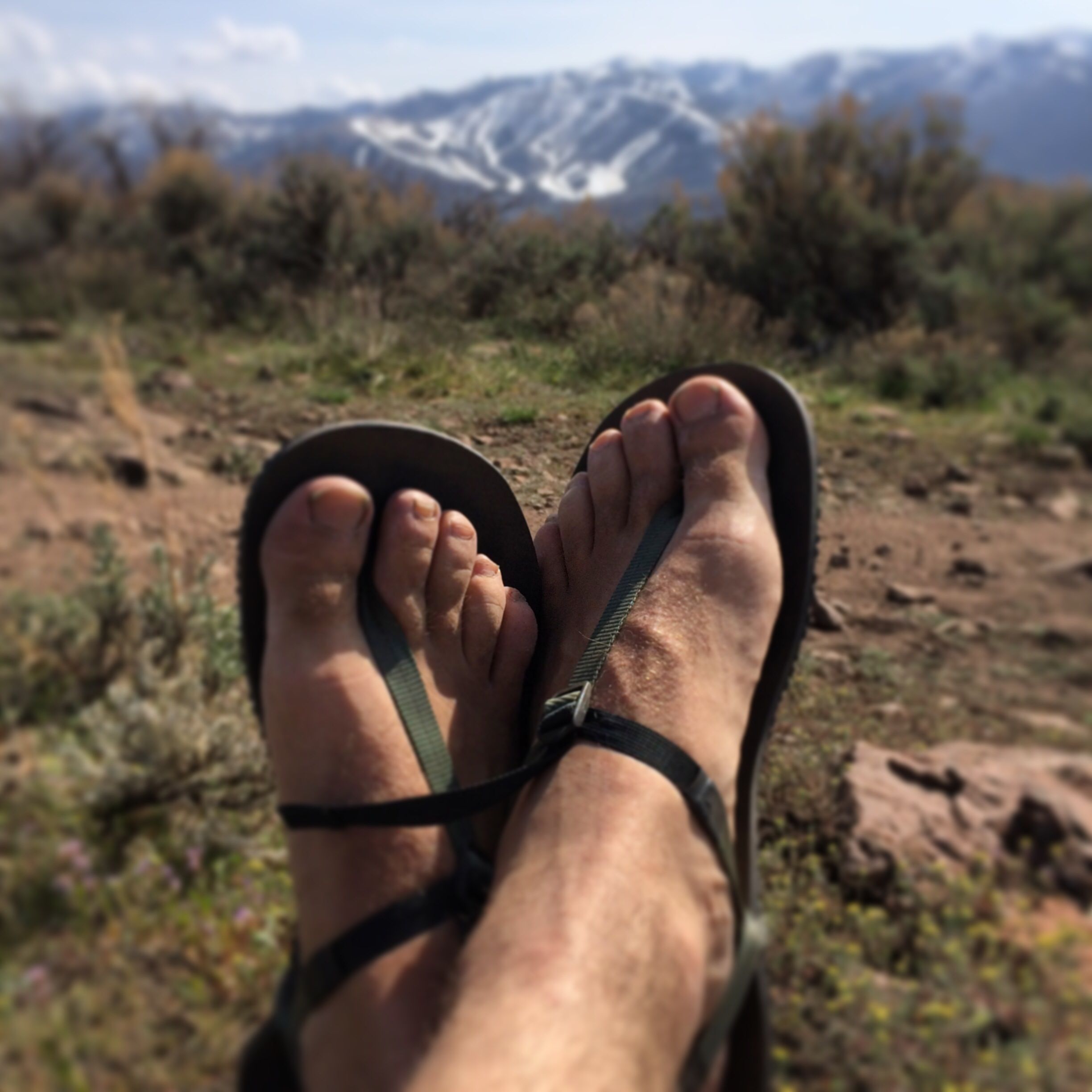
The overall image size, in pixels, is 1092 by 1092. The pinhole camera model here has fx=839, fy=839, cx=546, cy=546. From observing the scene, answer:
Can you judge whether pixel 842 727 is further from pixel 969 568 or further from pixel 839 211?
pixel 839 211

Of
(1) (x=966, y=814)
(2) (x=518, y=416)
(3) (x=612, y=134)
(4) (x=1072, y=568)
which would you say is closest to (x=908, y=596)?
(4) (x=1072, y=568)

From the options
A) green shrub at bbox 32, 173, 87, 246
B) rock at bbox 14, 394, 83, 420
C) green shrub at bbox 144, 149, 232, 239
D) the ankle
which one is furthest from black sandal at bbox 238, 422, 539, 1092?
green shrub at bbox 32, 173, 87, 246

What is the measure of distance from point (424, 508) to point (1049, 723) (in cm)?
105

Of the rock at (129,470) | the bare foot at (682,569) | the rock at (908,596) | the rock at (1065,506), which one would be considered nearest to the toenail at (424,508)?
the bare foot at (682,569)

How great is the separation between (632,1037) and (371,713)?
1.78ft

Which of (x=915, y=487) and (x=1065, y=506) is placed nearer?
(x=1065, y=506)

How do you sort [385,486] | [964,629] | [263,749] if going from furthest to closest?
[263,749] → [964,629] → [385,486]

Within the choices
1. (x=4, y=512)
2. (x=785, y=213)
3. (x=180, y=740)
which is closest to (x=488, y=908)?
(x=180, y=740)

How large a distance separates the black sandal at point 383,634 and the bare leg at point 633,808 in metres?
0.08

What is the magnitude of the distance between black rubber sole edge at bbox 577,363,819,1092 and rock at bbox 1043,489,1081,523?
2.34ft

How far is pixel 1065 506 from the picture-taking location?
70.7 inches

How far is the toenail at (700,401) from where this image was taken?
1.43 m

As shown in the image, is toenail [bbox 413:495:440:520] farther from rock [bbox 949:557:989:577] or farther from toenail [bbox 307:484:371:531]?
rock [bbox 949:557:989:577]

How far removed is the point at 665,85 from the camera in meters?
17.0
